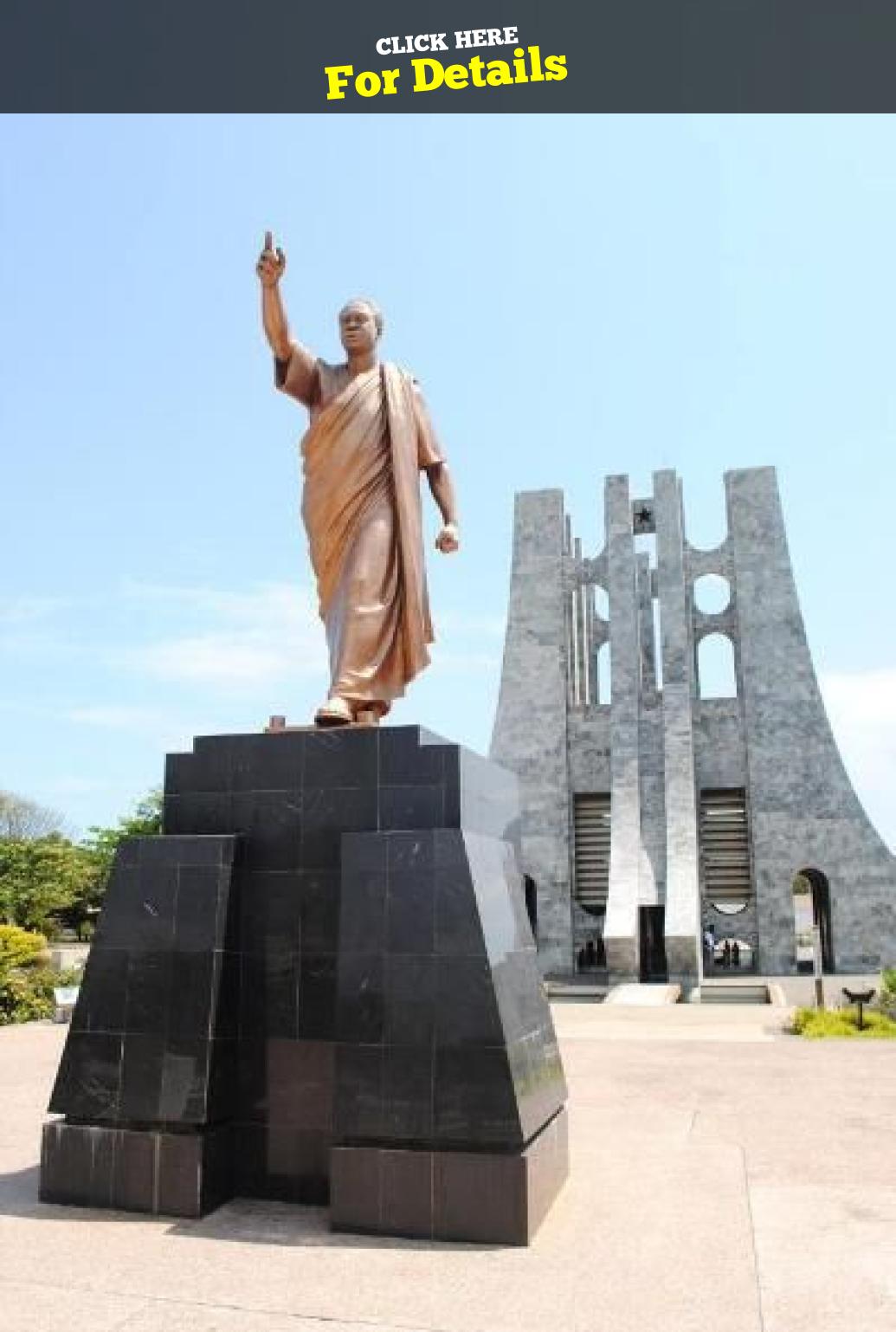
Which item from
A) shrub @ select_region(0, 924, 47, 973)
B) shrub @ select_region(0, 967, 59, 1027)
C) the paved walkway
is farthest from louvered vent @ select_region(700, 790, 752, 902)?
the paved walkway

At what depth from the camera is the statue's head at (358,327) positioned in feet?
23.4

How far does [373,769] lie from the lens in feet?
20.0

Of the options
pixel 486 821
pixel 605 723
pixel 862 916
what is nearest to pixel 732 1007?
pixel 862 916

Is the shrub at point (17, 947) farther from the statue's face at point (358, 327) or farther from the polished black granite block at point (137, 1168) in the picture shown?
the statue's face at point (358, 327)

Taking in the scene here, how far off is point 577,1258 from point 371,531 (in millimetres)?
4334

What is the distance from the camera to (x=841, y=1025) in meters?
14.8

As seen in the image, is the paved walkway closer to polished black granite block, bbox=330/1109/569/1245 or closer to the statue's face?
polished black granite block, bbox=330/1109/569/1245

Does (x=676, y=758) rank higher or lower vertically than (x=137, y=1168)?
higher

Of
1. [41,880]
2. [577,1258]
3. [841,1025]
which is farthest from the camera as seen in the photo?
[41,880]

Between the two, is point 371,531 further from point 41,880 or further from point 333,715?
point 41,880

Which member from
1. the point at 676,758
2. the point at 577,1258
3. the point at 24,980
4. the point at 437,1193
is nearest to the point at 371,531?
the point at 437,1193

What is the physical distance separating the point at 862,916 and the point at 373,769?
23.8 metres

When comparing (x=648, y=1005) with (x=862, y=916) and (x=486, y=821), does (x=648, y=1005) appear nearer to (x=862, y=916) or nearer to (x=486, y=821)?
(x=862, y=916)

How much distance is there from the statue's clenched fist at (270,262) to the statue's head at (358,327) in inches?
21.6
